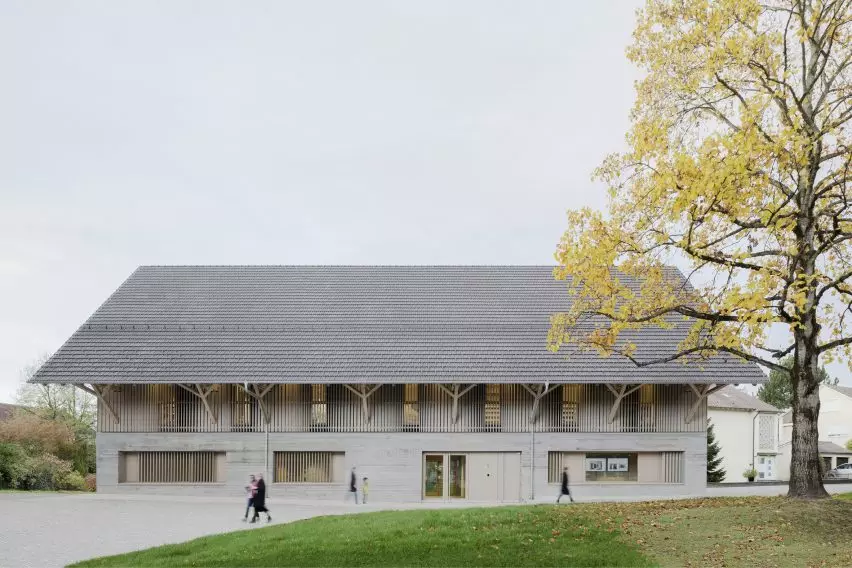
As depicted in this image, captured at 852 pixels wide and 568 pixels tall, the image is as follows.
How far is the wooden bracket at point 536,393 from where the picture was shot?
94.4 feet

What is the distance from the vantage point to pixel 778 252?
17.1m

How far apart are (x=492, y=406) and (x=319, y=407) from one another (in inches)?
242

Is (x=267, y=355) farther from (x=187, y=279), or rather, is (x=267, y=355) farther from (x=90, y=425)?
(x=90, y=425)

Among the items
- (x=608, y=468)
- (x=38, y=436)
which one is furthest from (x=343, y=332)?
(x=38, y=436)

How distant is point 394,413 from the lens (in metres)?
29.5

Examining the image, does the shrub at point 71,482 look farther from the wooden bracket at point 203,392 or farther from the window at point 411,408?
the window at point 411,408

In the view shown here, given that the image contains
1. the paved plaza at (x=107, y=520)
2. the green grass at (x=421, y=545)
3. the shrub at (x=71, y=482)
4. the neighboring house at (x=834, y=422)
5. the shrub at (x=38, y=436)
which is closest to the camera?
the green grass at (x=421, y=545)

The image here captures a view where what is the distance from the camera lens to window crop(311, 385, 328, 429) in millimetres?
29406

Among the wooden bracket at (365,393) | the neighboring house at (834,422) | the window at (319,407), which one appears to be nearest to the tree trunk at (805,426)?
the wooden bracket at (365,393)

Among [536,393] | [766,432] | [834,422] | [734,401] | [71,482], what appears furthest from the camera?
[834,422]

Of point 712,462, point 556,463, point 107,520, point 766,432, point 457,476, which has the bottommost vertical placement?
point 712,462

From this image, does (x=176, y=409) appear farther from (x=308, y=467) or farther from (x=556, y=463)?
(x=556, y=463)

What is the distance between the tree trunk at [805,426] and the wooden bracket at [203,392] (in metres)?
19.1

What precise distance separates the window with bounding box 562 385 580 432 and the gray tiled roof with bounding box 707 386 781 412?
81.5 feet
